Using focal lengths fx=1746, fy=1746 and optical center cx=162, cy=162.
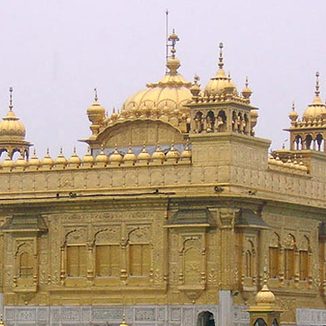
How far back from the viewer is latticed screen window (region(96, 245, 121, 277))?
54625 mm

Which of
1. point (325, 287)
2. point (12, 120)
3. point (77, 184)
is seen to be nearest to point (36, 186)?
point (77, 184)

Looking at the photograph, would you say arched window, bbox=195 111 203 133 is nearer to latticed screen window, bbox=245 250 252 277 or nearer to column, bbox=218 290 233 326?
latticed screen window, bbox=245 250 252 277

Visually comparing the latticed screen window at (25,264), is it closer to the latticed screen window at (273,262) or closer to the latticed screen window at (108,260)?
the latticed screen window at (108,260)

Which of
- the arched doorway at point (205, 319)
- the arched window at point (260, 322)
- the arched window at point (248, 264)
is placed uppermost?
the arched window at point (248, 264)

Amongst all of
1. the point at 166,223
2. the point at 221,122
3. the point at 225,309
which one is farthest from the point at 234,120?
the point at 225,309

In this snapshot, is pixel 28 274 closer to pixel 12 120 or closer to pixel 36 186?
pixel 36 186

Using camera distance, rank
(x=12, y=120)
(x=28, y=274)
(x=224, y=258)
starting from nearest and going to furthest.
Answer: (x=224, y=258) → (x=28, y=274) → (x=12, y=120)

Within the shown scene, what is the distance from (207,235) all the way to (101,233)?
381 centimetres

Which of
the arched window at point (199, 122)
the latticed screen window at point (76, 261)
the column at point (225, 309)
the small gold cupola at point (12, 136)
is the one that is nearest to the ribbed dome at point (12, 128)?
the small gold cupola at point (12, 136)

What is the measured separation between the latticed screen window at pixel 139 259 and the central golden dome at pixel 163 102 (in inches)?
181

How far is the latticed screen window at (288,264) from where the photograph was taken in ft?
186

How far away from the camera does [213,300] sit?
52875 mm

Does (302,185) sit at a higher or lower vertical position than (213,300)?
higher

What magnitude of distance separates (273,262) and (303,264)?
2.24 m
